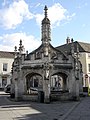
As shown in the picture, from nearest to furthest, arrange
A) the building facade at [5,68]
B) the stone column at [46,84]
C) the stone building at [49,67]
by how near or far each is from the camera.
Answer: the stone column at [46,84] < the stone building at [49,67] < the building facade at [5,68]

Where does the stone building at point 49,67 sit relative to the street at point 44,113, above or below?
above

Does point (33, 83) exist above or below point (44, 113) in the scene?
above

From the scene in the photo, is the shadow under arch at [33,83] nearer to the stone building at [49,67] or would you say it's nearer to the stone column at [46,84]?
the stone building at [49,67]

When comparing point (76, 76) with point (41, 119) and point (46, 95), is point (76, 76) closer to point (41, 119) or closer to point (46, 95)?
point (46, 95)

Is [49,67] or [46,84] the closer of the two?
[46,84]

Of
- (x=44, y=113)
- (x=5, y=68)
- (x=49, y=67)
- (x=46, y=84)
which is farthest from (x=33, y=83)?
(x=44, y=113)

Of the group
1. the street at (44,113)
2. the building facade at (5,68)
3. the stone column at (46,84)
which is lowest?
the street at (44,113)

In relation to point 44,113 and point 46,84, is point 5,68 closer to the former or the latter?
point 46,84

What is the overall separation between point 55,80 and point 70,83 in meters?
33.3

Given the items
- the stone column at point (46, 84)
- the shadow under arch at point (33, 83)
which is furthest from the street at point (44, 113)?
the shadow under arch at point (33, 83)

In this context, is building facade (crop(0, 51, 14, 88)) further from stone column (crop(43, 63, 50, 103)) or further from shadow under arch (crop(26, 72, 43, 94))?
stone column (crop(43, 63, 50, 103))

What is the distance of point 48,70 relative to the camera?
25.5 meters

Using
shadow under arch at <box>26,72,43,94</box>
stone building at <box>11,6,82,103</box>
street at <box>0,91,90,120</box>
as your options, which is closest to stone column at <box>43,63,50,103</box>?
stone building at <box>11,6,82,103</box>

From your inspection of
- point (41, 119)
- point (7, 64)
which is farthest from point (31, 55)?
point (7, 64)
